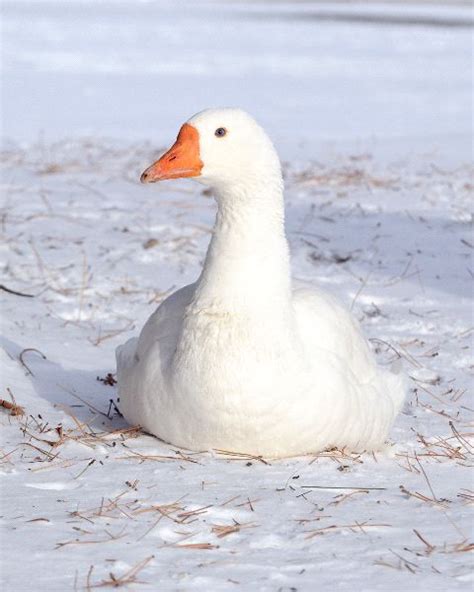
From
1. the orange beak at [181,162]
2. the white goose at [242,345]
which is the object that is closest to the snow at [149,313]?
the white goose at [242,345]

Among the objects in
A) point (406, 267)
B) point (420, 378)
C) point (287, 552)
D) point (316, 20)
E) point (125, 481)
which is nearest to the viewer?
point (287, 552)

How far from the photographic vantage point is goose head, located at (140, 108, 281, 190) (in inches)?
152

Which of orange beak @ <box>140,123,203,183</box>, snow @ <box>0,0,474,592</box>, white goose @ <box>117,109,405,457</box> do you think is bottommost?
snow @ <box>0,0,474,592</box>

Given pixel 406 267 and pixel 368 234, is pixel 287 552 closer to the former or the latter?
pixel 406 267

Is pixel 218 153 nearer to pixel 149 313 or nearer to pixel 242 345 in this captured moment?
pixel 242 345

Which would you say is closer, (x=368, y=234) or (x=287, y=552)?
(x=287, y=552)

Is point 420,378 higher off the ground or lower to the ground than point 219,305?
lower

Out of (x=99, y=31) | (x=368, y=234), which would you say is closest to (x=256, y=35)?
(x=99, y=31)

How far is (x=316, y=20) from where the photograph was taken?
48.6m

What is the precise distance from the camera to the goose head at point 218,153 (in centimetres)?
385

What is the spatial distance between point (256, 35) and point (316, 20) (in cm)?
1026

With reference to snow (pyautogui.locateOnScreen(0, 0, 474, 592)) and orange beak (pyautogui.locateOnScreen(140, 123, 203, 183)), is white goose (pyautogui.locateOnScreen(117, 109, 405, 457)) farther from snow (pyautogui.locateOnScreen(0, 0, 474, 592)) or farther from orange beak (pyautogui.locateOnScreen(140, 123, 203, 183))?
snow (pyautogui.locateOnScreen(0, 0, 474, 592))

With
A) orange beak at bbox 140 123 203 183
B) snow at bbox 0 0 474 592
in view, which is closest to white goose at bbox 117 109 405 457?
orange beak at bbox 140 123 203 183

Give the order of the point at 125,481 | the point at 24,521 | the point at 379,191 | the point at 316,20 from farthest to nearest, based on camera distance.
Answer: the point at 316,20, the point at 379,191, the point at 125,481, the point at 24,521
